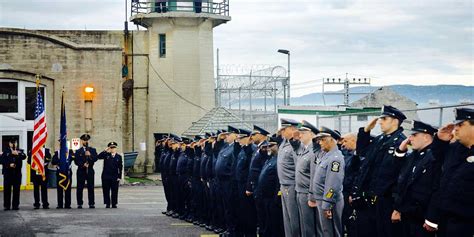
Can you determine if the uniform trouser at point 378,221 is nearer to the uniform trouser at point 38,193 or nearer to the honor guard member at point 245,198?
the honor guard member at point 245,198

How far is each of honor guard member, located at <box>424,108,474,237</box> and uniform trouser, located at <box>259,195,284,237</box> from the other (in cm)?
509

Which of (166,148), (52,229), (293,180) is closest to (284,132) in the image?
(293,180)

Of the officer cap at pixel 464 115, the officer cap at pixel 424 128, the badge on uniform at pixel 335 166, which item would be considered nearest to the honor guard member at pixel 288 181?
the badge on uniform at pixel 335 166

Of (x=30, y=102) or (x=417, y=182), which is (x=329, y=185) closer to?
(x=417, y=182)

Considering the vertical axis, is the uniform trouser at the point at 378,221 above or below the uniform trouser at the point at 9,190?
above

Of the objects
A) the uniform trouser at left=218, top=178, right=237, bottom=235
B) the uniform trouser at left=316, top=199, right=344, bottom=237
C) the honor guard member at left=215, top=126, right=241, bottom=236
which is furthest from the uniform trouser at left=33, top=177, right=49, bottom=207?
the uniform trouser at left=316, top=199, right=344, bottom=237

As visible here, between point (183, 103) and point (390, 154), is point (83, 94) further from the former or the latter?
point (390, 154)

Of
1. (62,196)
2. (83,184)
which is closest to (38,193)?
(62,196)

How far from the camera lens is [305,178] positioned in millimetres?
12422

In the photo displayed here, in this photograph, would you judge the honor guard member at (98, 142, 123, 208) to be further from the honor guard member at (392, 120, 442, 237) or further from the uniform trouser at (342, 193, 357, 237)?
the honor guard member at (392, 120, 442, 237)

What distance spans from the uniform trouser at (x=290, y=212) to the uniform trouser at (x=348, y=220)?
695 mm

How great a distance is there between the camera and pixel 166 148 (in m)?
21.6

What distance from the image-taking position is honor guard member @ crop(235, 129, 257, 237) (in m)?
15.1

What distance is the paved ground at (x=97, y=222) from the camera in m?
16.7
